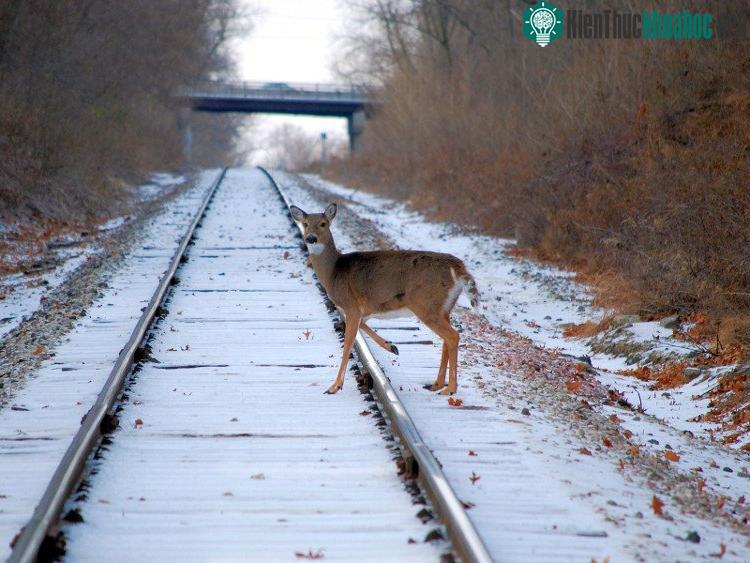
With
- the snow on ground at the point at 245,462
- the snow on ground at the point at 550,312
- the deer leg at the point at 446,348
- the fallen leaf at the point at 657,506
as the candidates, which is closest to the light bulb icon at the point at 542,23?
the snow on ground at the point at 550,312

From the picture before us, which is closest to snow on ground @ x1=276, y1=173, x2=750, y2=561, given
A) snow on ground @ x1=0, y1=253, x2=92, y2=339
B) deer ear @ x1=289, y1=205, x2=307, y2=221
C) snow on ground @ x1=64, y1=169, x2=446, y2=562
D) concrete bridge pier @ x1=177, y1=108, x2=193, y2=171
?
snow on ground @ x1=64, y1=169, x2=446, y2=562

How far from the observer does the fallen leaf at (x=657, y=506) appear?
5926mm

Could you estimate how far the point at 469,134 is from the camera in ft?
106

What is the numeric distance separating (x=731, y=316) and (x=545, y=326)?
3.28 meters

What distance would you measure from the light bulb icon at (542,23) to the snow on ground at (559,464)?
1666 centimetres

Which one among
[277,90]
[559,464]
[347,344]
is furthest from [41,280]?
[277,90]

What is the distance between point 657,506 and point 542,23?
24.3 meters

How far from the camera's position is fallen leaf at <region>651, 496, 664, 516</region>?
5926mm

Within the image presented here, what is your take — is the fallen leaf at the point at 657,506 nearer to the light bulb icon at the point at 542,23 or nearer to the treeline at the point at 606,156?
the treeline at the point at 606,156

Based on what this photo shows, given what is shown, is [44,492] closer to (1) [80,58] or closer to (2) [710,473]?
(2) [710,473]

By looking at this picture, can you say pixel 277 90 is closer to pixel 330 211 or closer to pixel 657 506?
pixel 330 211

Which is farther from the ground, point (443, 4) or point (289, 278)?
point (443, 4)

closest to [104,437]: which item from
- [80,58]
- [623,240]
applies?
[623,240]

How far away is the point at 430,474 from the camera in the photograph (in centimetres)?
604
